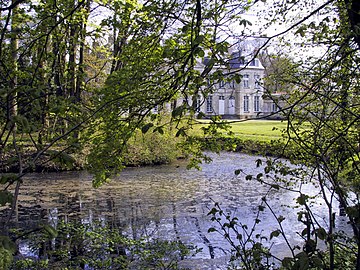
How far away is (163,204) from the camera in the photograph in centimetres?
869

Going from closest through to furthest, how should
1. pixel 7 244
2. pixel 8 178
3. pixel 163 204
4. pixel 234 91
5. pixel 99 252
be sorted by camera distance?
pixel 7 244 < pixel 8 178 < pixel 234 91 < pixel 99 252 < pixel 163 204

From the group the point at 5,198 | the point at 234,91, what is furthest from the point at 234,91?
the point at 5,198

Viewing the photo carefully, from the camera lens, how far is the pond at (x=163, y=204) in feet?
20.7

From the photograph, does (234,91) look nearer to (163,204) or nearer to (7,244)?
(7,244)

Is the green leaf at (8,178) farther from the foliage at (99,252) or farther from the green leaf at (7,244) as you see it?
the foliage at (99,252)

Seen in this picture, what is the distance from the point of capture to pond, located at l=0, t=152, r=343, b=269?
6.32 metres

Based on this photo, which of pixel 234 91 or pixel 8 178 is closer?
pixel 8 178

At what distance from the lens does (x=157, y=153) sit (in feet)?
50.6

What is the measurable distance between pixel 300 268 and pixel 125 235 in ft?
16.3

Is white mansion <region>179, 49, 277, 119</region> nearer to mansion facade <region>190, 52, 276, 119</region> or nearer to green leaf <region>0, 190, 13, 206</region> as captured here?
mansion facade <region>190, 52, 276, 119</region>

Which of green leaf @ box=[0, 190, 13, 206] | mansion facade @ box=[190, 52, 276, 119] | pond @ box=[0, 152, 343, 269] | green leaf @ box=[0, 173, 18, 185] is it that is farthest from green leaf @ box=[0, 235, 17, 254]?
pond @ box=[0, 152, 343, 269]

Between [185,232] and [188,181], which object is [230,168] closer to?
[188,181]

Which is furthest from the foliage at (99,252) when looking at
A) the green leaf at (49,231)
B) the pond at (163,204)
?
the green leaf at (49,231)

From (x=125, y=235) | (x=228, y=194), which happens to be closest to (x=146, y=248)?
(x=125, y=235)
